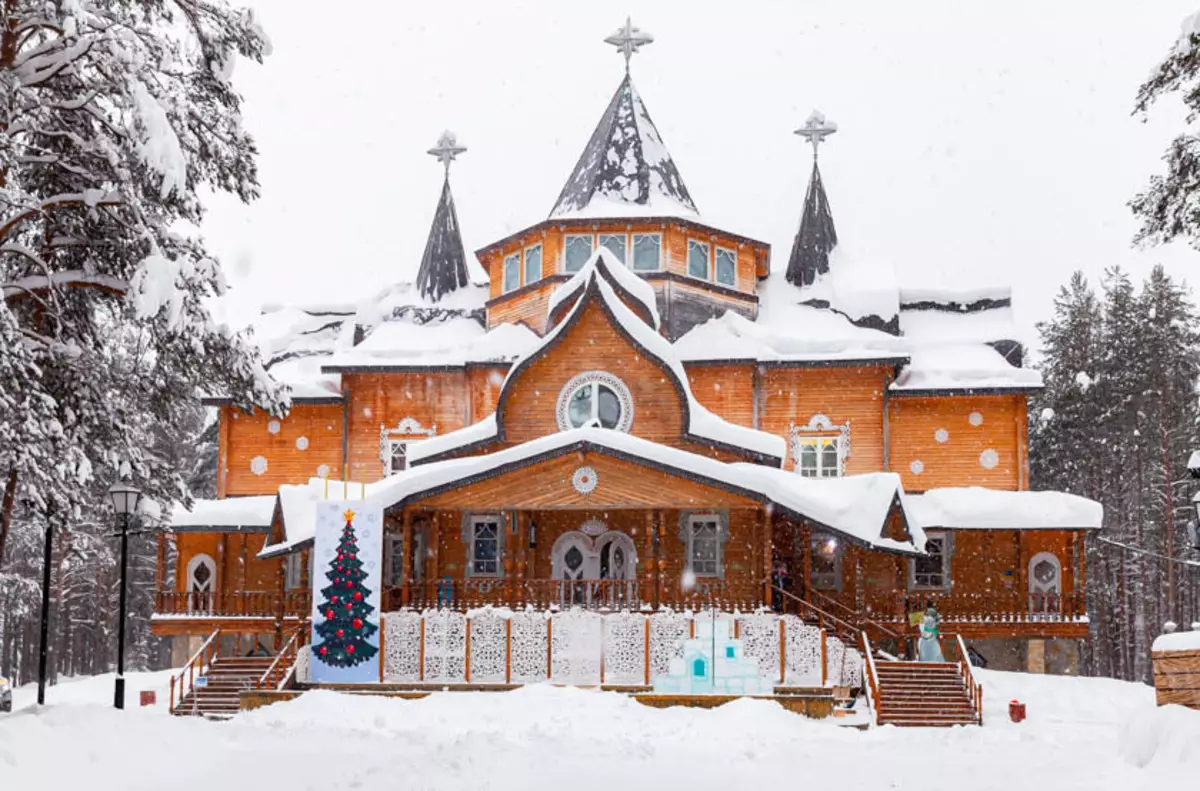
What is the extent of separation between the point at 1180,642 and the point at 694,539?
54.5 feet

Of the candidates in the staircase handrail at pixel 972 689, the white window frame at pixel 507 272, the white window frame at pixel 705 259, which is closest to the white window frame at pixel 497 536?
the white window frame at pixel 507 272

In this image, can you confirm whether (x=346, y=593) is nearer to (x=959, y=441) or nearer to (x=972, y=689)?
(x=972, y=689)

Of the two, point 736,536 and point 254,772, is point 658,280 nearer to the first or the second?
point 736,536

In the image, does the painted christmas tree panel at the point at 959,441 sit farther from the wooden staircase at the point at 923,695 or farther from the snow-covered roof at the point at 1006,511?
the wooden staircase at the point at 923,695

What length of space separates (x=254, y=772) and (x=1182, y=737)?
759cm

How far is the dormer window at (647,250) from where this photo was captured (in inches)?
1384

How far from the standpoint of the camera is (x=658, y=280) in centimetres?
3484

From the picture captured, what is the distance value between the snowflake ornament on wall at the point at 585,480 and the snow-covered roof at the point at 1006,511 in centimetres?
938

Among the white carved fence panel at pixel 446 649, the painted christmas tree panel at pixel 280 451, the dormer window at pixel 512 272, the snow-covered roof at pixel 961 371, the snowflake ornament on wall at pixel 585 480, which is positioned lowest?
the white carved fence panel at pixel 446 649

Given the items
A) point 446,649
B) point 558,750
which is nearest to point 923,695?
point 446,649

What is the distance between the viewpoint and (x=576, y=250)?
116 feet

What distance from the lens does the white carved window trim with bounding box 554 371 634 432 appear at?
96.0 ft

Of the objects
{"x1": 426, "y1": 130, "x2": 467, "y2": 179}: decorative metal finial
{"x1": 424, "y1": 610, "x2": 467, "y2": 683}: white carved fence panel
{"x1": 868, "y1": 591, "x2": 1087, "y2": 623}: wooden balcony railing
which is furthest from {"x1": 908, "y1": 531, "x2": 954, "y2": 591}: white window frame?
{"x1": 426, "y1": 130, "x2": 467, "y2": 179}: decorative metal finial

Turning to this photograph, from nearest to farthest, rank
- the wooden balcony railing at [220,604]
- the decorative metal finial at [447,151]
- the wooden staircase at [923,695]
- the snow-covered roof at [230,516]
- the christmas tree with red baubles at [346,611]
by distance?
1. the wooden staircase at [923,695]
2. the christmas tree with red baubles at [346,611]
3. the wooden balcony railing at [220,604]
4. the snow-covered roof at [230,516]
5. the decorative metal finial at [447,151]
